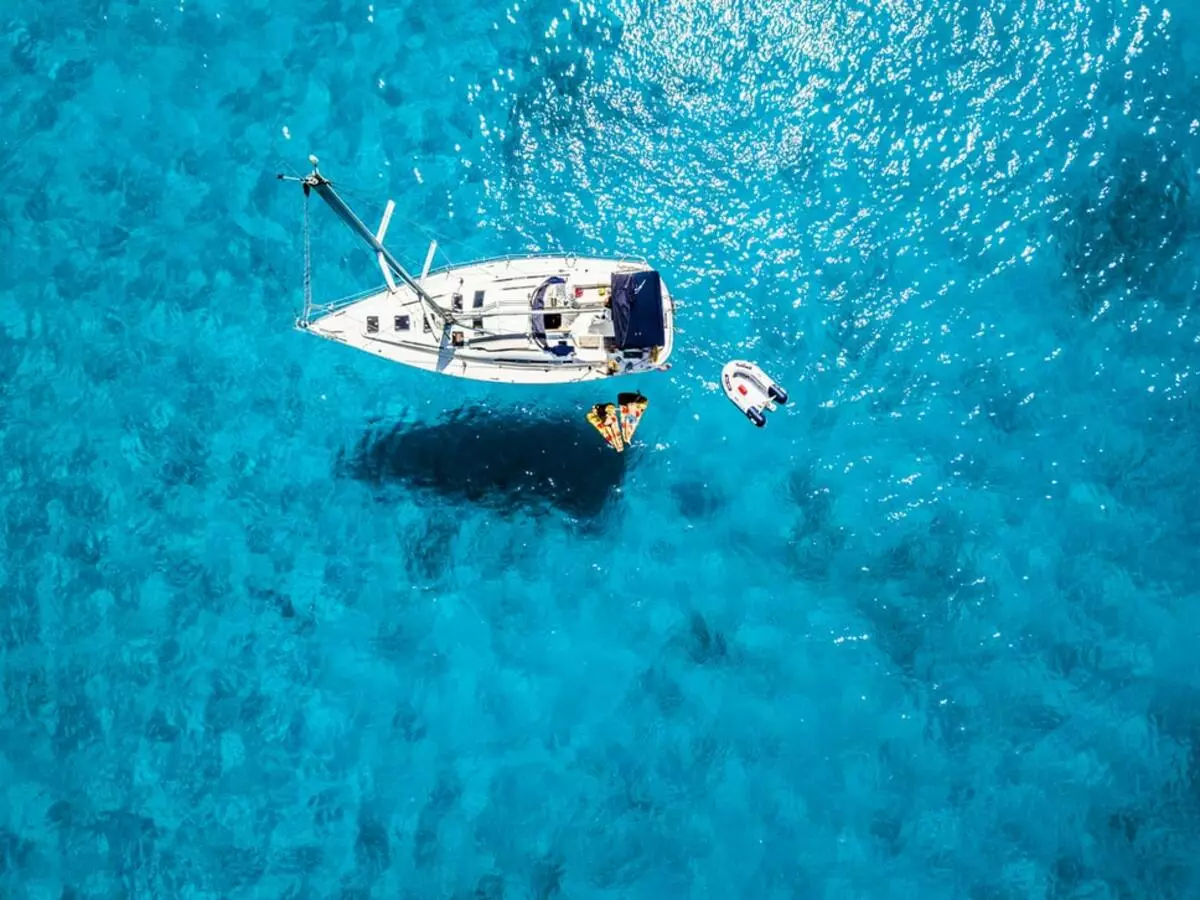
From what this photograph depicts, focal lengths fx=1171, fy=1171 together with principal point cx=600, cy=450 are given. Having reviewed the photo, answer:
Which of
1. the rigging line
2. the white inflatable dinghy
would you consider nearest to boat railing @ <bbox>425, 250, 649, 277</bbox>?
the rigging line

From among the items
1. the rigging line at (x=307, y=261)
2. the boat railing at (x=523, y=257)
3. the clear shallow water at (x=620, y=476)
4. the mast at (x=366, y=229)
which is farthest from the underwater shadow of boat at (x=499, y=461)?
the rigging line at (x=307, y=261)

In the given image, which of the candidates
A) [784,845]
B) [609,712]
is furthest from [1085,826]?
[609,712]

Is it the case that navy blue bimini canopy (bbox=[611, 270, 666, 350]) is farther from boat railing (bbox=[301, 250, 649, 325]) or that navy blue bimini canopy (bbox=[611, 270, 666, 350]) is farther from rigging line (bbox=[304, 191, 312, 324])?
rigging line (bbox=[304, 191, 312, 324])

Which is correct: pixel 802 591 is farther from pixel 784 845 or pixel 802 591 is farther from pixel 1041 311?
pixel 1041 311

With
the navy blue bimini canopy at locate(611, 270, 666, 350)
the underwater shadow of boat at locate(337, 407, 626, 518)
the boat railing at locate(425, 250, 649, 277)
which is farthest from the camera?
the underwater shadow of boat at locate(337, 407, 626, 518)

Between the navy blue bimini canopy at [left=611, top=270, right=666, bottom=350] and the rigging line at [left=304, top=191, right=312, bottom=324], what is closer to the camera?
the navy blue bimini canopy at [left=611, top=270, right=666, bottom=350]

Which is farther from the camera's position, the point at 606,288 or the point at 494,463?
the point at 494,463

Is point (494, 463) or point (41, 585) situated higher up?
point (494, 463)

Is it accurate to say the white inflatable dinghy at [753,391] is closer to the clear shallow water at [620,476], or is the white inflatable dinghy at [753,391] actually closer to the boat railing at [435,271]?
the clear shallow water at [620,476]
